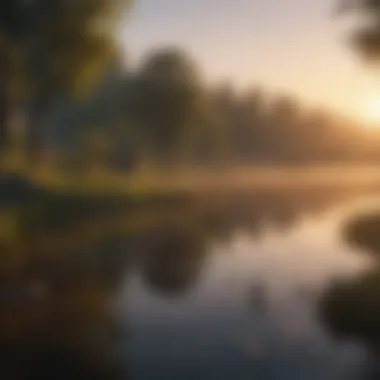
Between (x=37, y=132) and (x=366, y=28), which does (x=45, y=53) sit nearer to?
(x=37, y=132)

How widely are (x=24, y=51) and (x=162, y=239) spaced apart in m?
0.55

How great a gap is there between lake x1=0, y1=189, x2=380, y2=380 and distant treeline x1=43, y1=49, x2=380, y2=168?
0.36 ft

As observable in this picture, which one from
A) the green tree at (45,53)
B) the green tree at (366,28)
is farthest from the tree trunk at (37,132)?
the green tree at (366,28)

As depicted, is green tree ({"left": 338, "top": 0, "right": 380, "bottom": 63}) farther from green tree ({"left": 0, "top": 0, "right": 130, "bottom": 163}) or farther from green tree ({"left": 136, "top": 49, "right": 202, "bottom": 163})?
green tree ({"left": 0, "top": 0, "right": 130, "bottom": 163})

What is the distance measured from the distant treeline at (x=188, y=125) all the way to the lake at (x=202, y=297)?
108 millimetres

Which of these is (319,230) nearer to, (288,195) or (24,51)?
(288,195)

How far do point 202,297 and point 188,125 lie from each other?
406 mm

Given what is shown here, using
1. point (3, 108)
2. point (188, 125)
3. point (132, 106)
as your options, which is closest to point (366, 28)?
point (188, 125)

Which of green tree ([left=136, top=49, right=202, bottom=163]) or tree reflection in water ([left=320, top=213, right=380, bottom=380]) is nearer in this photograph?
tree reflection in water ([left=320, top=213, right=380, bottom=380])

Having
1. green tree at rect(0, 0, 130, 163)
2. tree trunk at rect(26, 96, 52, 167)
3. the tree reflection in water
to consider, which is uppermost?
green tree at rect(0, 0, 130, 163)

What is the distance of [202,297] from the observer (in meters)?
1.39

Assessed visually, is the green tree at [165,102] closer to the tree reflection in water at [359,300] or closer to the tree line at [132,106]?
the tree line at [132,106]

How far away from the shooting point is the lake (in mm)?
1285

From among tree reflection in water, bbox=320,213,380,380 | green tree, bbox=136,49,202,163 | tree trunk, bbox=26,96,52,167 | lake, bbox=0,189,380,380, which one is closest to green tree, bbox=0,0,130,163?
tree trunk, bbox=26,96,52,167
